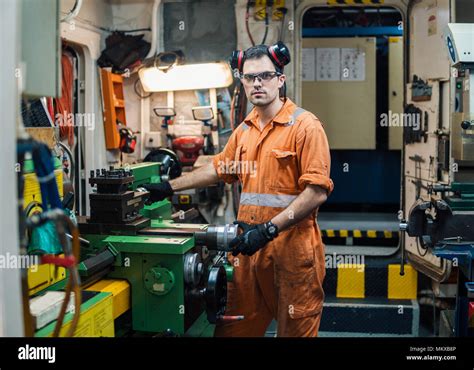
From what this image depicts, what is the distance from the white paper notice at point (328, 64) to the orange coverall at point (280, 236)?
2086mm

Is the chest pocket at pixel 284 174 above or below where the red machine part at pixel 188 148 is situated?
below

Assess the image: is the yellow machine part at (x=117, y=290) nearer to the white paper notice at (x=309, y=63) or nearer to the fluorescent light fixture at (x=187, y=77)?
the fluorescent light fixture at (x=187, y=77)

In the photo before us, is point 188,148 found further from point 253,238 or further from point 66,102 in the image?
point 253,238

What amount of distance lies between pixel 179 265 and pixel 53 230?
2.12ft

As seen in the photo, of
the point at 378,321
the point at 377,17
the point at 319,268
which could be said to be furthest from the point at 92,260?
the point at 377,17

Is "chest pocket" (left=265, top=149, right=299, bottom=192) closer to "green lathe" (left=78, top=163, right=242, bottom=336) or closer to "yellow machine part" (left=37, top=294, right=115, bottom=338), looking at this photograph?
"green lathe" (left=78, top=163, right=242, bottom=336)

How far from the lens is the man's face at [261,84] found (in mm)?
2678

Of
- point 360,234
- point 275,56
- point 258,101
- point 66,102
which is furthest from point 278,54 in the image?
point 360,234

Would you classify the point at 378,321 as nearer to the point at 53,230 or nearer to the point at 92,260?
the point at 92,260

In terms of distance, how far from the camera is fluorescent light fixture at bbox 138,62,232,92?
14.3ft

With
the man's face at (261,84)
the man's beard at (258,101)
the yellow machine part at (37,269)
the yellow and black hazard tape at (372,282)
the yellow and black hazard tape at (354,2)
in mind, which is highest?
the yellow and black hazard tape at (354,2)

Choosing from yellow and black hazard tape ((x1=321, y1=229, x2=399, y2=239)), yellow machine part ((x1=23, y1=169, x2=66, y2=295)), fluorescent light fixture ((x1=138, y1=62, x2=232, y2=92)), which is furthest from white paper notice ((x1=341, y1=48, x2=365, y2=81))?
yellow machine part ((x1=23, y1=169, x2=66, y2=295))

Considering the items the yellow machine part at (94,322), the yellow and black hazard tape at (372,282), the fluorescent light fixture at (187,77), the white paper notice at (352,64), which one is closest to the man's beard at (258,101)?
the yellow machine part at (94,322)

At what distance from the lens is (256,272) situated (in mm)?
2785
